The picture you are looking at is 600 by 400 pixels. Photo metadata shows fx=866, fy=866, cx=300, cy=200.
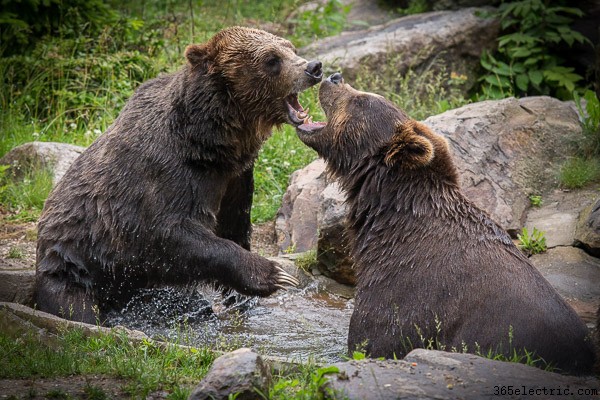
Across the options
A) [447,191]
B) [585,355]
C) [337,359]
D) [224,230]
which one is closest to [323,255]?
[224,230]

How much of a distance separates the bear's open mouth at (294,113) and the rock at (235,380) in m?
3.34

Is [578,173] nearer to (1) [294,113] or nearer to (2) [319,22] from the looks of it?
(1) [294,113]

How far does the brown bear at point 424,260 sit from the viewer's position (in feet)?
18.4

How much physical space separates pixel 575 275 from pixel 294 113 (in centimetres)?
294

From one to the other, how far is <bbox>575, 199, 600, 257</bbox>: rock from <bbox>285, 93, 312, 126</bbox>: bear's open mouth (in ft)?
9.39

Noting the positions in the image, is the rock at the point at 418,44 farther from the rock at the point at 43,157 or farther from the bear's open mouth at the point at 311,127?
the bear's open mouth at the point at 311,127

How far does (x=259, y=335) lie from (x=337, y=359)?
1.14 m

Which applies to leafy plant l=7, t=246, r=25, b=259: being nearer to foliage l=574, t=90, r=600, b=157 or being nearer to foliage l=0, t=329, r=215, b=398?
foliage l=0, t=329, r=215, b=398

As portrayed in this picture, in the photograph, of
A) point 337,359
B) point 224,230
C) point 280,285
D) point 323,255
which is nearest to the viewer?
point 337,359

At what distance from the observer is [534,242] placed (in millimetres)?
8406

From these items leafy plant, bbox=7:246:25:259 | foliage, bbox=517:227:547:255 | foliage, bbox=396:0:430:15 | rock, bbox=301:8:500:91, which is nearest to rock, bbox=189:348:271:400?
foliage, bbox=517:227:547:255

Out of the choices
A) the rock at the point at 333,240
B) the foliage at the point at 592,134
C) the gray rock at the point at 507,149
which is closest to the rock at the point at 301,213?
the rock at the point at 333,240

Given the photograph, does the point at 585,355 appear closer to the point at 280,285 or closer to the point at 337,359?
the point at 337,359

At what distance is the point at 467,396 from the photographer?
4.45 m
